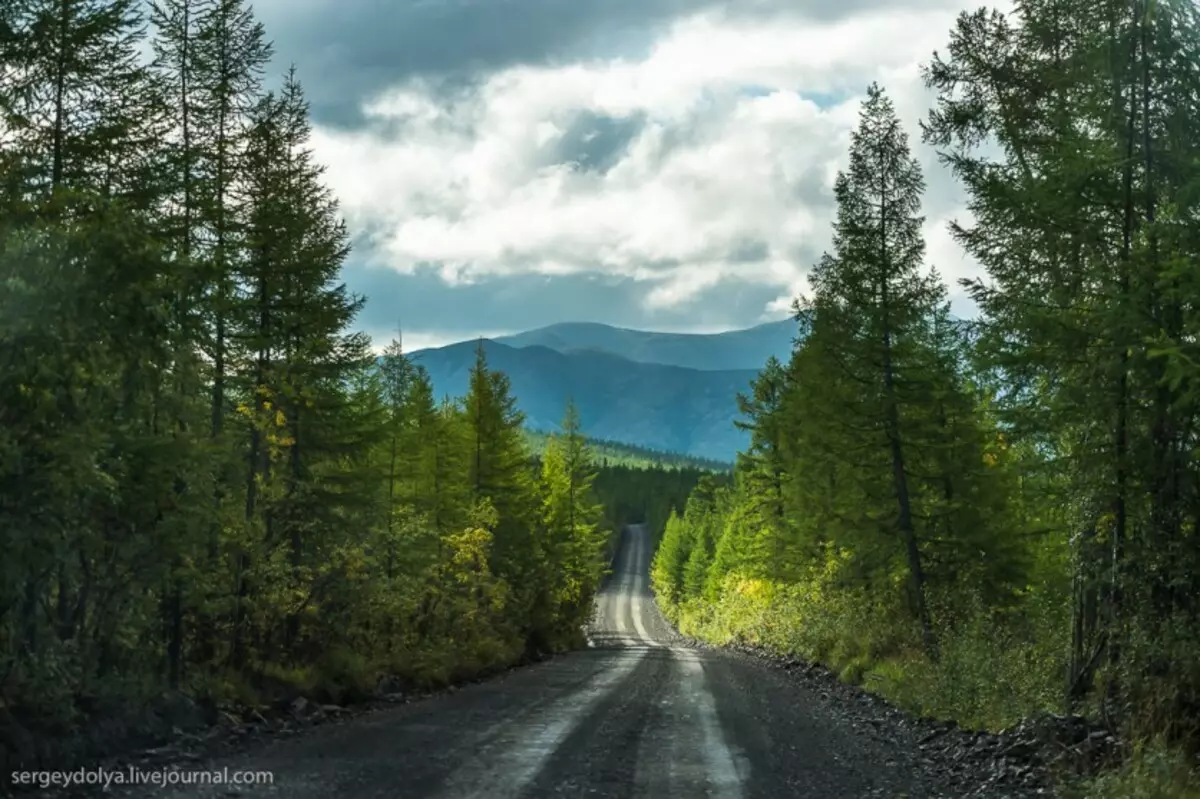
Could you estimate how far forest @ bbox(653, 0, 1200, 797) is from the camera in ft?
36.1

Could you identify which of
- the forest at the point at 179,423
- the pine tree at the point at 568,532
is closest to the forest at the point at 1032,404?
the forest at the point at 179,423

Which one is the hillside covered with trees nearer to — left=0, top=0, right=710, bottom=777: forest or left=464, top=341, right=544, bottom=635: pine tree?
left=0, top=0, right=710, bottom=777: forest

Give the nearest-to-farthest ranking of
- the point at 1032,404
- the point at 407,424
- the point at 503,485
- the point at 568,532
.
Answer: the point at 1032,404
the point at 407,424
the point at 503,485
the point at 568,532

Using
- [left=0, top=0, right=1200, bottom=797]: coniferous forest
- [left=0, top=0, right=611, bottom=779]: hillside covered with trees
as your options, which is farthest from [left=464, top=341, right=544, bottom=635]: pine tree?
[left=0, top=0, right=611, bottom=779]: hillside covered with trees

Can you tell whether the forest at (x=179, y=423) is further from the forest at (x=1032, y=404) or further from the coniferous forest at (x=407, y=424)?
the forest at (x=1032, y=404)

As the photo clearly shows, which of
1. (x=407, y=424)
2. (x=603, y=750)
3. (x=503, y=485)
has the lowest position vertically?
(x=603, y=750)

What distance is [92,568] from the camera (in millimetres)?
12203

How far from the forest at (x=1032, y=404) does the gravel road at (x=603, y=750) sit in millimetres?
2145

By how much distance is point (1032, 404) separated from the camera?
1314 cm

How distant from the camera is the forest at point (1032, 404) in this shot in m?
11.0

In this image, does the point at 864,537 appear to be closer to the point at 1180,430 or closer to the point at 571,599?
the point at 1180,430

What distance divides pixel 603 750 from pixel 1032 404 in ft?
24.2

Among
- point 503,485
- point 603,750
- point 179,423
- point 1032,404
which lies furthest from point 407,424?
point 1032,404

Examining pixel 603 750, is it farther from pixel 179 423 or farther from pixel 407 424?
pixel 407 424
